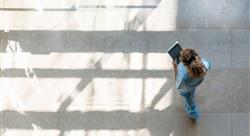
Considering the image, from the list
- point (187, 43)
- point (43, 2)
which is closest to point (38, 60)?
point (43, 2)

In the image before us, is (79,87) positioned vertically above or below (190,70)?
below

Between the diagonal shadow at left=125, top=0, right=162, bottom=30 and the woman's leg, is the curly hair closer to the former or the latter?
the woman's leg

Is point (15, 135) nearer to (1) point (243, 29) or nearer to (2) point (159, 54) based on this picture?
(2) point (159, 54)


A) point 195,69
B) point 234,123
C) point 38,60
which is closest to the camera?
point 195,69

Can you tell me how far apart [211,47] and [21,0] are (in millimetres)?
3298

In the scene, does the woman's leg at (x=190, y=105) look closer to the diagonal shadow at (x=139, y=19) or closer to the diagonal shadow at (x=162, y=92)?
the diagonal shadow at (x=162, y=92)

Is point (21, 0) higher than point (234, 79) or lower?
higher

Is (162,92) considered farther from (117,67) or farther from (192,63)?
(192,63)

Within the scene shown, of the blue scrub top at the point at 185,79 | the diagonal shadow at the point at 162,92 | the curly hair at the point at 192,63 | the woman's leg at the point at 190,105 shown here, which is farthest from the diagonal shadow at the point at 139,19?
the curly hair at the point at 192,63

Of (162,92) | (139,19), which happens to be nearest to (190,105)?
(162,92)

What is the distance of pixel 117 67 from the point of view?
24.2 ft

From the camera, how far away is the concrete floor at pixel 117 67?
7.10 metres

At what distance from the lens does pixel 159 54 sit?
7.34 meters

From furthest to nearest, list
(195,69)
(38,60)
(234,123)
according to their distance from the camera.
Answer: (38,60)
(234,123)
(195,69)
